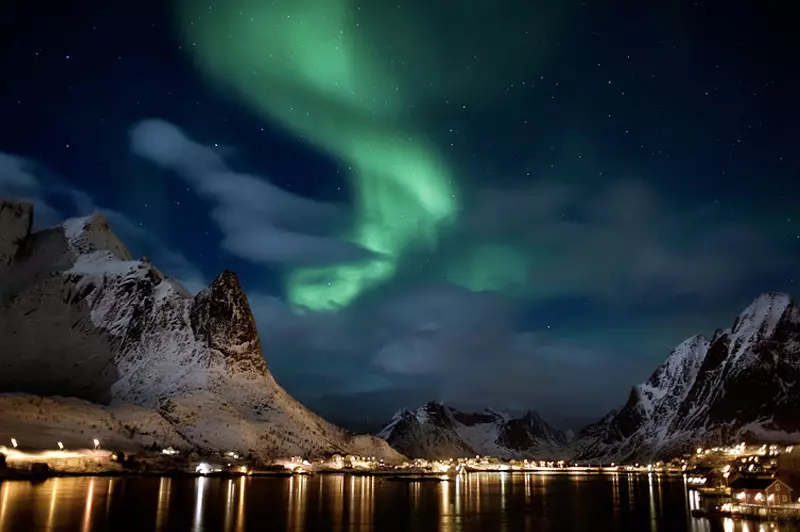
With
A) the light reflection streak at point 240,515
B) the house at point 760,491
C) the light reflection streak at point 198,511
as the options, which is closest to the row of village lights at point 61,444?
the light reflection streak at point 198,511

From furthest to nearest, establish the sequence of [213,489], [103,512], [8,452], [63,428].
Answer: [63,428], [8,452], [213,489], [103,512]

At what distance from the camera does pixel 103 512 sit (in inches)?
2589

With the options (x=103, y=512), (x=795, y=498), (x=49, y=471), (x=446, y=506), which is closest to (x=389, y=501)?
(x=446, y=506)

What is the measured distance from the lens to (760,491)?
78062mm

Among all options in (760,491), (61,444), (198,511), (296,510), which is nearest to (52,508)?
(198,511)

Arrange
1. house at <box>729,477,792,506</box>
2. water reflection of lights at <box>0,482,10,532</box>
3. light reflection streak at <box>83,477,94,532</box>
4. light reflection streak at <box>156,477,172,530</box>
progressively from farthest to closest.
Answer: house at <box>729,477,792,506</box> → light reflection streak at <box>156,477,172,530</box> → water reflection of lights at <box>0,482,10,532</box> → light reflection streak at <box>83,477,94,532</box>

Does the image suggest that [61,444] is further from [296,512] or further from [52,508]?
[296,512]

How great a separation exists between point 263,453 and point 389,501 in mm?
103735

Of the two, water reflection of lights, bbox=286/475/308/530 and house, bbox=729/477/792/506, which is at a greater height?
house, bbox=729/477/792/506

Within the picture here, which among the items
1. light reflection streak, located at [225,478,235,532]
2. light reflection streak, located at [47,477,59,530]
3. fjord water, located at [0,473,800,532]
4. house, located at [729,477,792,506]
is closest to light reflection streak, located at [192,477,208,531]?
fjord water, located at [0,473,800,532]

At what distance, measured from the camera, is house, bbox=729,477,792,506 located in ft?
244

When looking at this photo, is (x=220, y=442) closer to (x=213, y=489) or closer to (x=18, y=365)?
(x=18, y=365)

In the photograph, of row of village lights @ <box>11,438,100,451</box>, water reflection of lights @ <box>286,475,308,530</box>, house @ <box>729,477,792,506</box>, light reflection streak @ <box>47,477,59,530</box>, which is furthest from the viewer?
row of village lights @ <box>11,438,100,451</box>

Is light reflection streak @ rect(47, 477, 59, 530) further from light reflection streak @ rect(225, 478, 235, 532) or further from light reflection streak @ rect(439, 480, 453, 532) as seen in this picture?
light reflection streak @ rect(439, 480, 453, 532)
